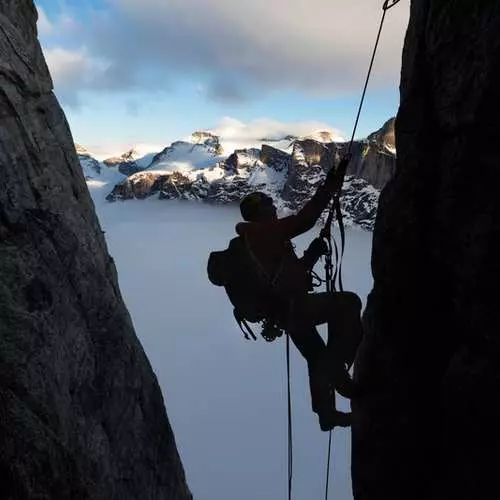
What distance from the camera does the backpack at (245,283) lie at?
7.13m

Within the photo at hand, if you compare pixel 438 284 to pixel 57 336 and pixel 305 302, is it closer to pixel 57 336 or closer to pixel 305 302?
pixel 305 302

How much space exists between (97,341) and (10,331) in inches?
94.6

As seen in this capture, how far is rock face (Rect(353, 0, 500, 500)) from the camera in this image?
222 inches

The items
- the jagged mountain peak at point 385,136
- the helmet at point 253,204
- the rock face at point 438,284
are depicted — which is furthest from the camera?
the jagged mountain peak at point 385,136

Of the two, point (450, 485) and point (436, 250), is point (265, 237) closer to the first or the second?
point (436, 250)

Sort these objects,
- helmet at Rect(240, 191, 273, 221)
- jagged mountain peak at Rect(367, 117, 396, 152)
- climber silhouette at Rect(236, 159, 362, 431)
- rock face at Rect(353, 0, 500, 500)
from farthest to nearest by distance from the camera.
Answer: jagged mountain peak at Rect(367, 117, 396, 152)
helmet at Rect(240, 191, 273, 221)
climber silhouette at Rect(236, 159, 362, 431)
rock face at Rect(353, 0, 500, 500)

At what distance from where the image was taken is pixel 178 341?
172625 mm

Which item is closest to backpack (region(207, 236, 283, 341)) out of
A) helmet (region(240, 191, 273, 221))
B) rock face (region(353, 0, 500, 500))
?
helmet (region(240, 191, 273, 221))

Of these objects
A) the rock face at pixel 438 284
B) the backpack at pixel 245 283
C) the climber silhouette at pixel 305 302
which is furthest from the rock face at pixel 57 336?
the rock face at pixel 438 284

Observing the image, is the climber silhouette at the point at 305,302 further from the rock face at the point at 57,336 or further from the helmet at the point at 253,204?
the rock face at the point at 57,336

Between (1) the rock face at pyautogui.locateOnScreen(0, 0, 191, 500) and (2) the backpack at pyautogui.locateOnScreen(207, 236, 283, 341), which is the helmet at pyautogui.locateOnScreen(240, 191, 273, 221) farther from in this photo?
(1) the rock face at pyautogui.locateOnScreen(0, 0, 191, 500)

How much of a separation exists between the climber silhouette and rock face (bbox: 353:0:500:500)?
58 centimetres

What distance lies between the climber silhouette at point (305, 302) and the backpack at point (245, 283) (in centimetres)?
10

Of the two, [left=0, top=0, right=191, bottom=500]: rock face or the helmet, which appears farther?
the helmet
